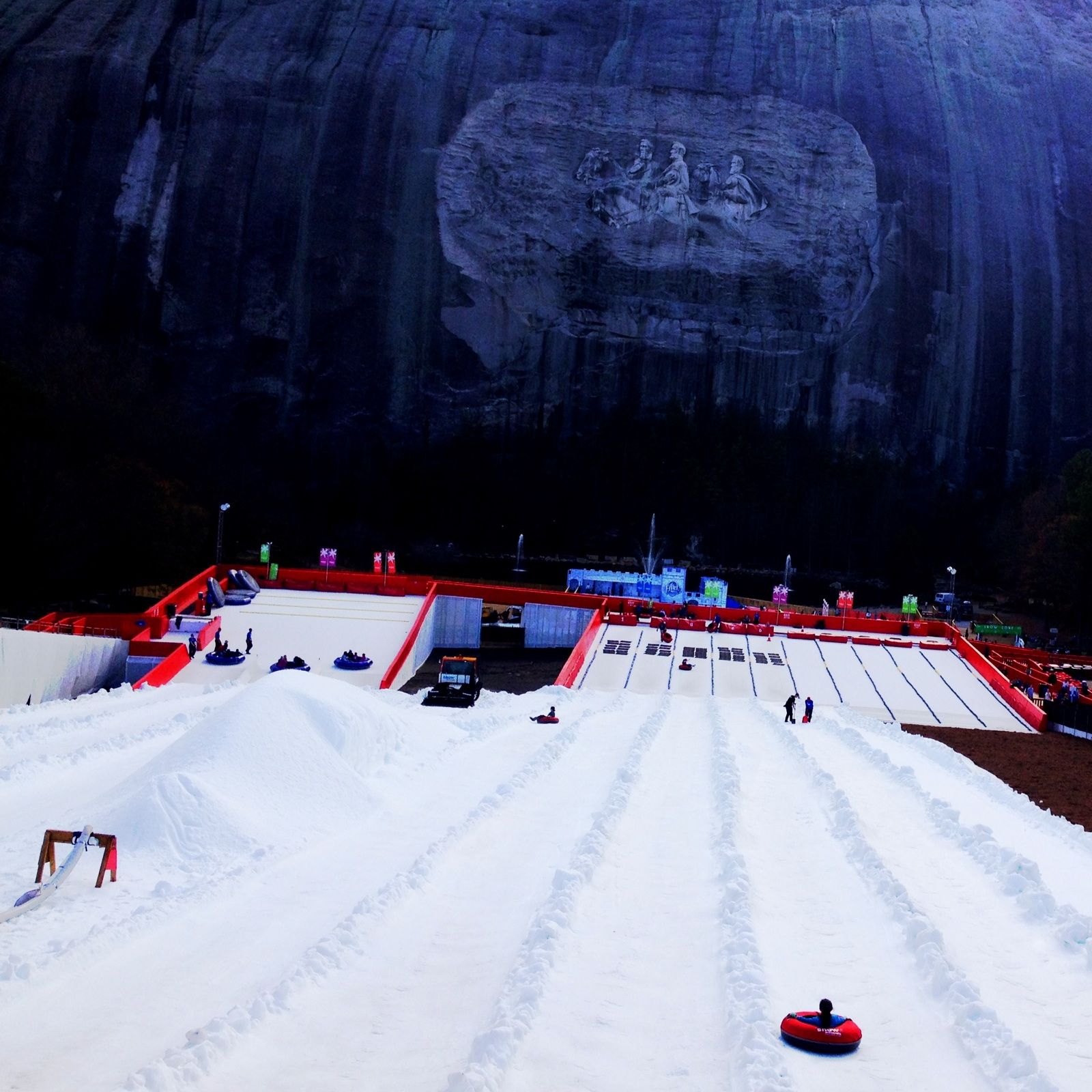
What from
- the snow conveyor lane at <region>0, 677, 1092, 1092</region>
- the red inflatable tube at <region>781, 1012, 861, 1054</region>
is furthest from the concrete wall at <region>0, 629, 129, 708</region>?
the red inflatable tube at <region>781, 1012, 861, 1054</region>

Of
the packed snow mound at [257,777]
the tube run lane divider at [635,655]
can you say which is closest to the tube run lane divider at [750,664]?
the tube run lane divider at [635,655]

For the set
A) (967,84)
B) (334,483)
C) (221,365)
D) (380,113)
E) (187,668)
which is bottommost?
(187,668)

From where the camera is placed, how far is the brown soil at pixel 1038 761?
1741cm

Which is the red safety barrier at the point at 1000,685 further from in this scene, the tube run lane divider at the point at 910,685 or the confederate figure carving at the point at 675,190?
the confederate figure carving at the point at 675,190

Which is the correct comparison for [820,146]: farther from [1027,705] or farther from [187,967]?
[187,967]

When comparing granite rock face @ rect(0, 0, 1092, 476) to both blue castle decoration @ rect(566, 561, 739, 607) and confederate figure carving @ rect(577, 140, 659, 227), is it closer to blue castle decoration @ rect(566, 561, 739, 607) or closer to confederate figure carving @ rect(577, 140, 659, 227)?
confederate figure carving @ rect(577, 140, 659, 227)

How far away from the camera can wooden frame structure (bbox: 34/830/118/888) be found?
10.1 meters

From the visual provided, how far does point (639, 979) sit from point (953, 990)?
2272mm

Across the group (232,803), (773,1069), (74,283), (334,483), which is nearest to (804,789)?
(232,803)

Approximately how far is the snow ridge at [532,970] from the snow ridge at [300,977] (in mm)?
1300

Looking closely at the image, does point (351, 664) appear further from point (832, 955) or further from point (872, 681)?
point (832, 955)

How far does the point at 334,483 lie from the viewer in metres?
60.0

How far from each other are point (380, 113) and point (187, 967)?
5906 centimetres

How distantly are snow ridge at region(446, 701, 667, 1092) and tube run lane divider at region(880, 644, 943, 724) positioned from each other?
48.0 ft
